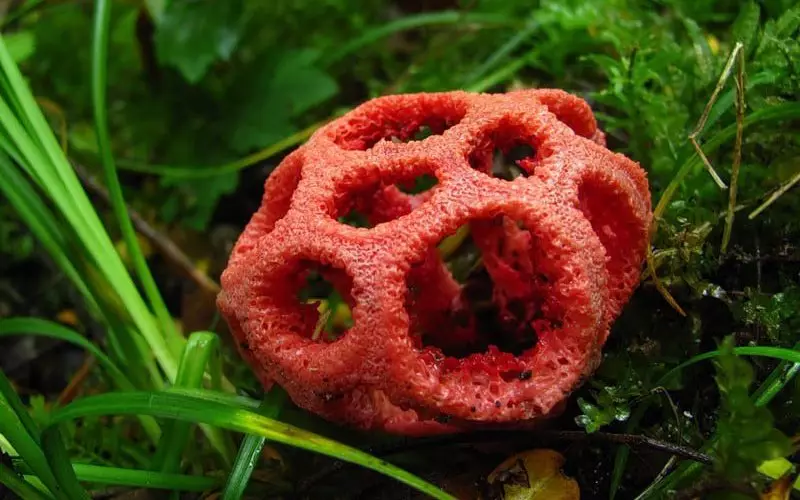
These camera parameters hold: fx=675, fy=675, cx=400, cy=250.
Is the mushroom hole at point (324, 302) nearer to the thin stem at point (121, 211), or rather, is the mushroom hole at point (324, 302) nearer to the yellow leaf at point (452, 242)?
the yellow leaf at point (452, 242)

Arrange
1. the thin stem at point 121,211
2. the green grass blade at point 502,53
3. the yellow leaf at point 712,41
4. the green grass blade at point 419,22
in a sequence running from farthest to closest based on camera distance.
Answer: the green grass blade at point 419,22
the green grass blade at point 502,53
the yellow leaf at point 712,41
the thin stem at point 121,211

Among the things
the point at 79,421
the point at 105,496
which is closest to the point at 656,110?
the point at 105,496

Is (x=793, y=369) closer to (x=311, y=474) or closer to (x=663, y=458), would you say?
(x=663, y=458)

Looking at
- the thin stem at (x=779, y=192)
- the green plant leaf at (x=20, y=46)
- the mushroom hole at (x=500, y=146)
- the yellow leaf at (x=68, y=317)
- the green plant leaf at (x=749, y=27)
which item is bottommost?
the yellow leaf at (x=68, y=317)

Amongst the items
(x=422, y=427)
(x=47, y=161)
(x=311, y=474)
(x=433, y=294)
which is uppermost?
(x=47, y=161)

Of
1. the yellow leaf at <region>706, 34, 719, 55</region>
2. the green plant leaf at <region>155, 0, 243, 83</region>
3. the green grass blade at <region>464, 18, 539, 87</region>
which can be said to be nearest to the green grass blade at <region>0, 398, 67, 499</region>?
the green plant leaf at <region>155, 0, 243, 83</region>

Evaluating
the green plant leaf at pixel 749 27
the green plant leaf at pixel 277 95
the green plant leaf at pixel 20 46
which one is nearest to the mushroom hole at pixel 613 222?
the green plant leaf at pixel 749 27

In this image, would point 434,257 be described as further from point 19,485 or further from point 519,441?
point 19,485

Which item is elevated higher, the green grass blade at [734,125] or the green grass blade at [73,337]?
the green grass blade at [734,125]
